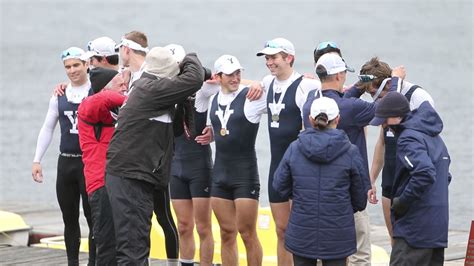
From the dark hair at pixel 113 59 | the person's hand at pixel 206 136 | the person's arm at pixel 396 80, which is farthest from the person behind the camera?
the person's hand at pixel 206 136

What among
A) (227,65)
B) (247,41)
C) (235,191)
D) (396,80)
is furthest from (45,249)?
(247,41)

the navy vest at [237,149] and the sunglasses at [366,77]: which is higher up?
the sunglasses at [366,77]

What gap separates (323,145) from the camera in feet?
26.3

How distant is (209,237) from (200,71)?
7.16 ft

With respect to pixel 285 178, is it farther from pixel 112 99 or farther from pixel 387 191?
pixel 112 99

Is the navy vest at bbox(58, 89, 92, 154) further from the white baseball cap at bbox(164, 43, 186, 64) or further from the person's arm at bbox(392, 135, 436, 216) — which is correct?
the person's arm at bbox(392, 135, 436, 216)

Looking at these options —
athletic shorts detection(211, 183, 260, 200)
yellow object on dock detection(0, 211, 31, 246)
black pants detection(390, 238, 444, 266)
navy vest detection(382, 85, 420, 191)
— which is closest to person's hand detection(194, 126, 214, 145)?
athletic shorts detection(211, 183, 260, 200)

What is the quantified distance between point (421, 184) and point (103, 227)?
105 inches

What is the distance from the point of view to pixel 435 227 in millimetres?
8055

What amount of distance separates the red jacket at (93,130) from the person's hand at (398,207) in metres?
2.35

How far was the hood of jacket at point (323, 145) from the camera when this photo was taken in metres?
8.00

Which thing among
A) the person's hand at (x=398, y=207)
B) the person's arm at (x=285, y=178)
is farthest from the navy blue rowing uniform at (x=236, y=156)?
the person's hand at (x=398, y=207)

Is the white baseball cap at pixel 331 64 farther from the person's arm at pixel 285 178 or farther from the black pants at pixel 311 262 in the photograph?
the black pants at pixel 311 262

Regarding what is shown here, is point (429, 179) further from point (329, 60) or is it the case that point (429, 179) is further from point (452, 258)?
point (452, 258)
